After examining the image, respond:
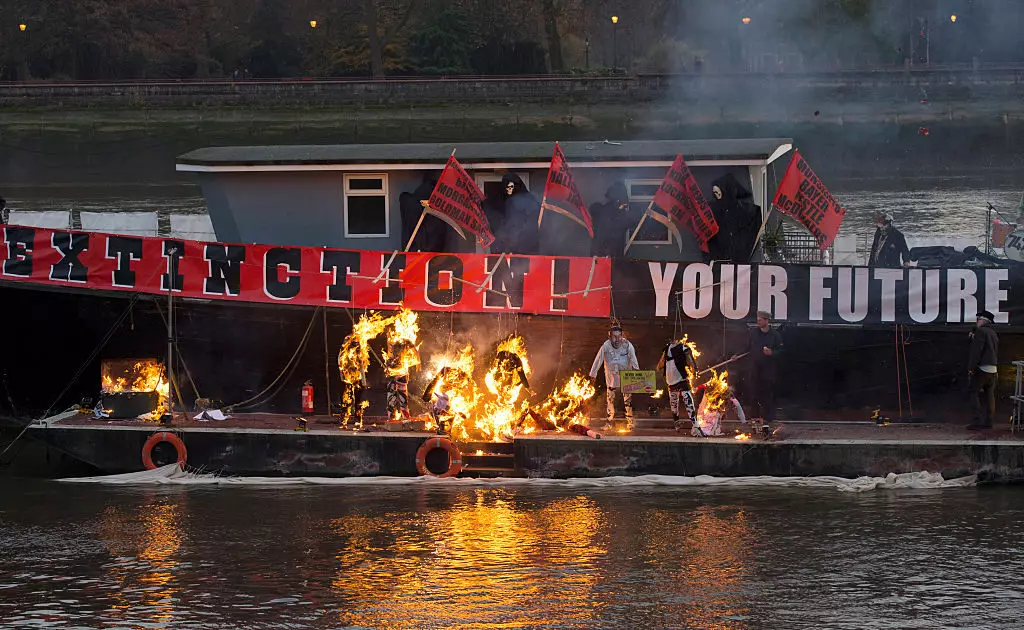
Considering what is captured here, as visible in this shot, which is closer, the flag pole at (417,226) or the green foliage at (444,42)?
the flag pole at (417,226)

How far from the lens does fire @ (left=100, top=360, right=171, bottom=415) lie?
2147 cm

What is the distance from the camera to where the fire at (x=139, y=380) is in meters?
21.5

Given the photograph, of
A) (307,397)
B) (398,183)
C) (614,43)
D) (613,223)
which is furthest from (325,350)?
(614,43)

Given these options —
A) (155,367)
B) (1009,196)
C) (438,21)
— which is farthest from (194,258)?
(438,21)

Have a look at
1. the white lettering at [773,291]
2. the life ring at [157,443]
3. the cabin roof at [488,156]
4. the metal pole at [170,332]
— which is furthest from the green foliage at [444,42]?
the life ring at [157,443]

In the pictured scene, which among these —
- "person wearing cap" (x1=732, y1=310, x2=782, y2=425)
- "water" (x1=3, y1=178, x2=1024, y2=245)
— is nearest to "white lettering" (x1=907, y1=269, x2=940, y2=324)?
"person wearing cap" (x1=732, y1=310, x2=782, y2=425)

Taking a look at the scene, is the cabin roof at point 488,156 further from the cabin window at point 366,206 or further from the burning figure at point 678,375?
the burning figure at point 678,375

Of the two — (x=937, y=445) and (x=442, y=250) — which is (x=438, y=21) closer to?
(x=442, y=250)

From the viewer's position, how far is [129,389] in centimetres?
2150

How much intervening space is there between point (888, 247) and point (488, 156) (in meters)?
6.49

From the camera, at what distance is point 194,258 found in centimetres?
2194

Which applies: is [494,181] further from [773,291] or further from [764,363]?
[764,363]

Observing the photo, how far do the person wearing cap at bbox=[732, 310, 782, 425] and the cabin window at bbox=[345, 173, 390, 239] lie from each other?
6.34 meters

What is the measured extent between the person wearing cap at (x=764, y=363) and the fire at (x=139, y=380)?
8581 mm
